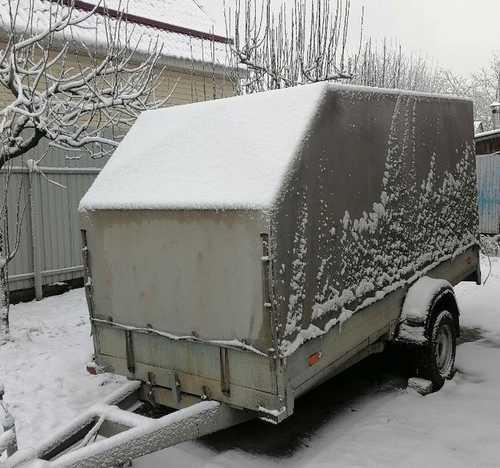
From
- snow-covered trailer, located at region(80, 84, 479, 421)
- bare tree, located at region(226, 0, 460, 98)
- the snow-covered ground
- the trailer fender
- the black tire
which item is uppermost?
bare tree, located at region(226, 0, 460, 98)

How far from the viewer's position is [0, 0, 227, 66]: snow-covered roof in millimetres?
11375

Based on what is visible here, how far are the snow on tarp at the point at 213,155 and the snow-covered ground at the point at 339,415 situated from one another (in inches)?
76.9

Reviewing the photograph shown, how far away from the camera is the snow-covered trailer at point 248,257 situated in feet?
11.2

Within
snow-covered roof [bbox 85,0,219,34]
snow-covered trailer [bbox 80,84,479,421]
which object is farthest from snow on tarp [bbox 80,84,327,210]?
snow-covered roof [bbox 85,0,219,34]

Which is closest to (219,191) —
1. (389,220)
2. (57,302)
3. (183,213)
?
(183,213)

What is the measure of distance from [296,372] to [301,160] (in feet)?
4.46

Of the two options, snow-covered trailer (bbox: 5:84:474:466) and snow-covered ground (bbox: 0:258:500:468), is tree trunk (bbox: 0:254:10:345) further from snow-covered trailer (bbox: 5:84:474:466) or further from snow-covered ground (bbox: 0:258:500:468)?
snow-covered trailer (bbox: 5:84:474:466)

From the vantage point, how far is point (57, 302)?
8.60m

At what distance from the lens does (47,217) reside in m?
8.98

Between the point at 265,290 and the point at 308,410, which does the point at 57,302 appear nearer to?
the point at 308,410

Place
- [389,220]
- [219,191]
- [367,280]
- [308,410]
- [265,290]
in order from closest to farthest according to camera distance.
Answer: [265,290]
[219,191]
[367,280]
[389,220]
[308,410]

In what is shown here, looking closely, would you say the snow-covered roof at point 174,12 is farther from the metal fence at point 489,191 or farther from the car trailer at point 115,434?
the car trailer at point 115,434

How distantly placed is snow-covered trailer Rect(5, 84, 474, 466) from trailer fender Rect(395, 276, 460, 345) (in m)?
0.01

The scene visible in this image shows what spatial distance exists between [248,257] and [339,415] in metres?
2.10
